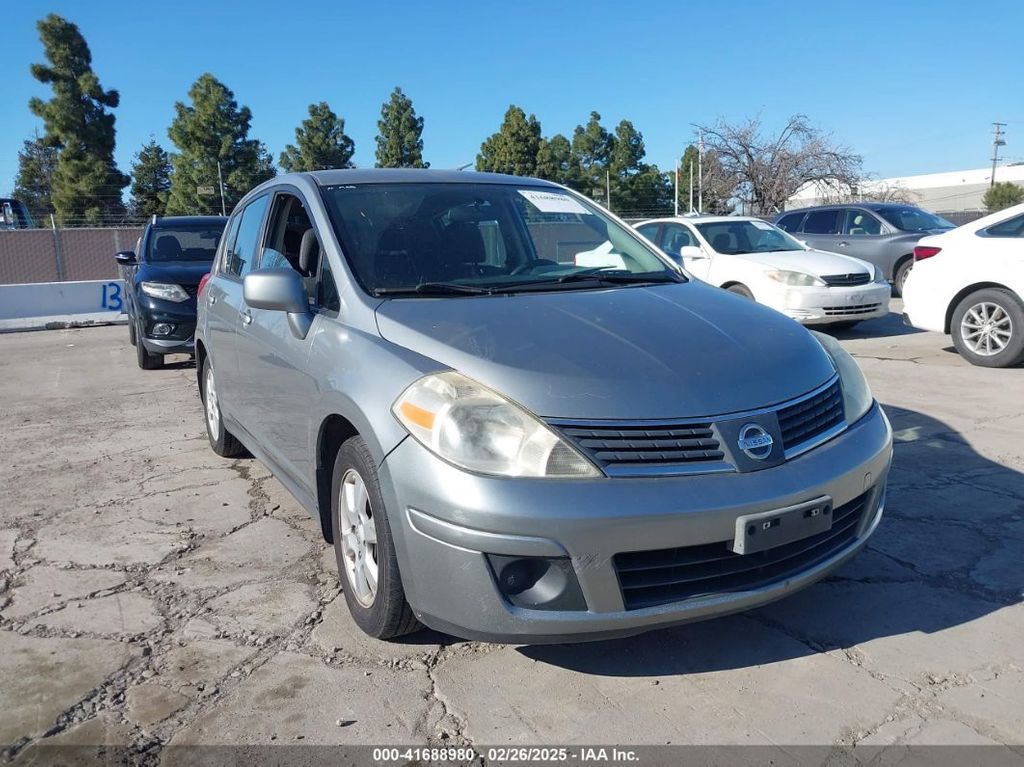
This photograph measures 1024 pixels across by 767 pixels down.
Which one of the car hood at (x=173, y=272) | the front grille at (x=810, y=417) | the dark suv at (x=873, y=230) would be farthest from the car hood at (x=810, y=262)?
the front grille at (x=810, y=417)

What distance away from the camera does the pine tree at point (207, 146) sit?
3912 cm

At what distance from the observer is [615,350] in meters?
2.76

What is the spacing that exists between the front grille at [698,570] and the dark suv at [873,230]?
11677 mm

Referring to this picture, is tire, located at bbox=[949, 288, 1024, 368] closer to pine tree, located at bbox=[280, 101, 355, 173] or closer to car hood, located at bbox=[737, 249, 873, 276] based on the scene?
car hood, located at bbox=[737, 249, 873, 276]

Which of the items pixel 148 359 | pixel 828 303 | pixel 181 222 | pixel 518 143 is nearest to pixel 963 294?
pixel 828 303

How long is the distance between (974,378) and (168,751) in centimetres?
714

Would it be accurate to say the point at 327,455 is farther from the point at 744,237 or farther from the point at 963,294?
the point at 744,237

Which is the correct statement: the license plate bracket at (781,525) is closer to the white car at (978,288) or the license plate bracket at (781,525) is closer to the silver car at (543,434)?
the silver car at (543,434)

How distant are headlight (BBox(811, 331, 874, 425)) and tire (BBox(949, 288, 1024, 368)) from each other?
516 centimetres

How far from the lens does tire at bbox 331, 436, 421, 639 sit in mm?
2686

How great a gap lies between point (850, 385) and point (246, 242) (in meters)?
3.26

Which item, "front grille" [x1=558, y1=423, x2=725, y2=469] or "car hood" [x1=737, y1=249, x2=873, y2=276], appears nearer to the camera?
"front grille" [x1=558, y1=423, x2=725, y2=469]

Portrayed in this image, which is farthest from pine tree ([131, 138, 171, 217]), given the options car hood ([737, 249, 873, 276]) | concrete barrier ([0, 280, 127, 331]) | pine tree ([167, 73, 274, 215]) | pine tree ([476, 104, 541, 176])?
car hood ([737, 249, 873, 276])

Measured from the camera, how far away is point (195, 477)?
5094 millimetres
